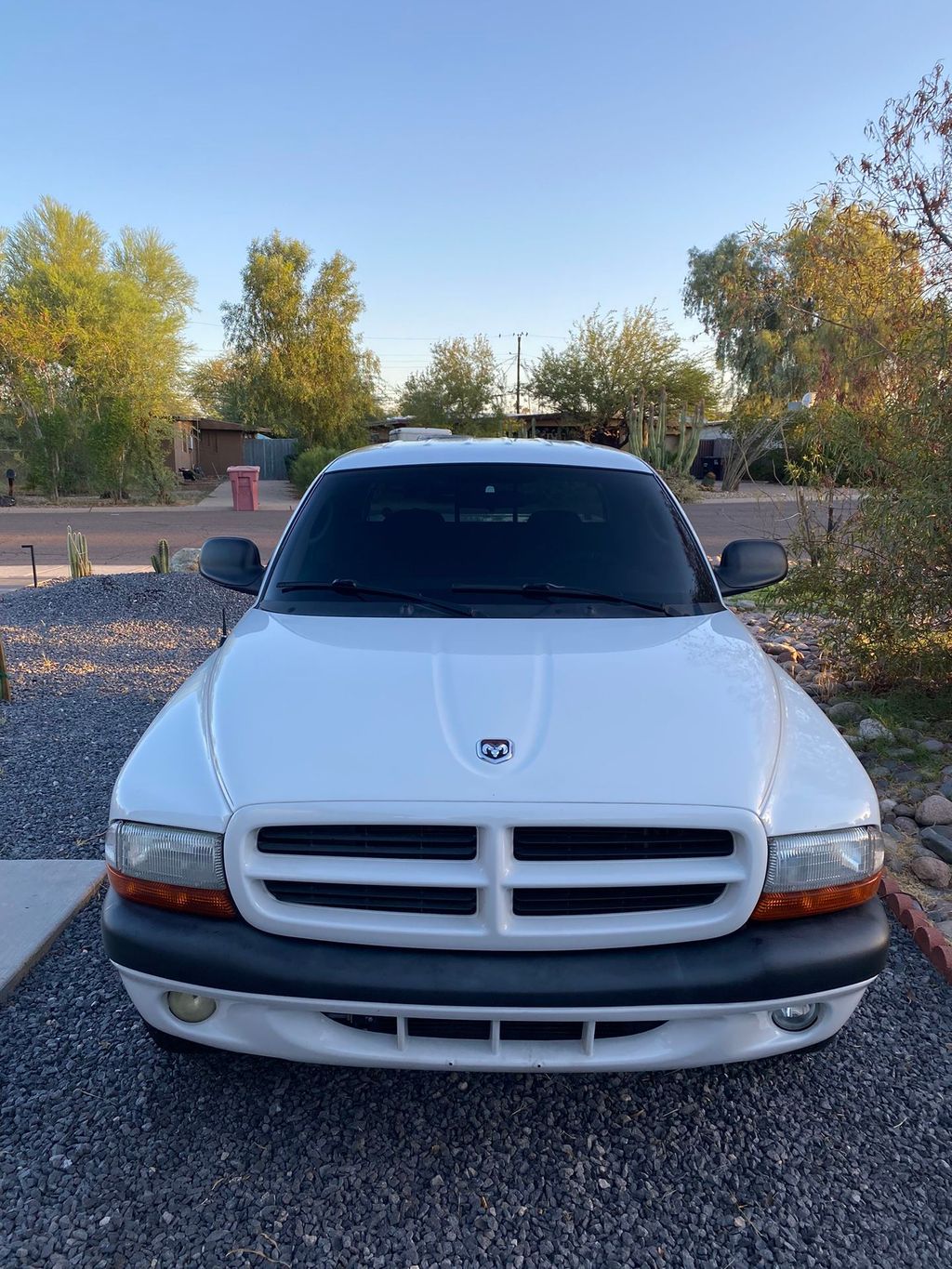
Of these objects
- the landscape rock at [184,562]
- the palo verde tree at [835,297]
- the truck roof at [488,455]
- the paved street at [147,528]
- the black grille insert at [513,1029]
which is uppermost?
the palo verde tree at [835,297]

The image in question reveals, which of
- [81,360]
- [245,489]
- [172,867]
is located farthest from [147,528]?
[172,867]

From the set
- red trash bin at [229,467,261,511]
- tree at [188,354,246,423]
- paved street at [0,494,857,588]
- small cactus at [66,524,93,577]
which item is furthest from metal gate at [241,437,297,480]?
small cactus at [66,524,93,577]

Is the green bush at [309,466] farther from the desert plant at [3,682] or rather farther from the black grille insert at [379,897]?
the black grille insert at [379,897]

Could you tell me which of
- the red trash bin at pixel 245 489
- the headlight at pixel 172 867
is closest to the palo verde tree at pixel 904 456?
the headlight at pixel 172 867

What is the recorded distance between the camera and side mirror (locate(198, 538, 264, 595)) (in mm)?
3459

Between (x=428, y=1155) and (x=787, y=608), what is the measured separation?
462 cm

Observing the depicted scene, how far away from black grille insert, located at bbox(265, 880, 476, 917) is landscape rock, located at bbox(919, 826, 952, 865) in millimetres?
2639

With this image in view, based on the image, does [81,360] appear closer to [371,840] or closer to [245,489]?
[245,489]

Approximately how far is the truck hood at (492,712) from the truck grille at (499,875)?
54mm

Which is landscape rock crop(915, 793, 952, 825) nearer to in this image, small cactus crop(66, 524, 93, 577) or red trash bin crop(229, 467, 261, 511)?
small cactus crop(66, 524, 93, 577)

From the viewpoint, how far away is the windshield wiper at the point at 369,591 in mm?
2893

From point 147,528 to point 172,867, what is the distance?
18827mm

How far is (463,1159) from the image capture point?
7.06 feet

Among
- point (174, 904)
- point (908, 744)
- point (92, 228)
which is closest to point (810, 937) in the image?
point (174, 904)
